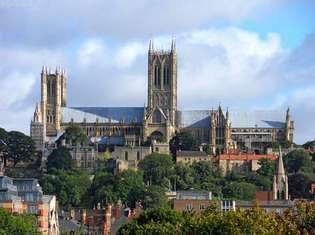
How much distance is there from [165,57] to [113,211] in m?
61.3

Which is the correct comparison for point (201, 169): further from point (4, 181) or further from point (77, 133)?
point (4, 181)

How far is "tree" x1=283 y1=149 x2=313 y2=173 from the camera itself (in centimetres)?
17275

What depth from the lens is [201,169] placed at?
171 m

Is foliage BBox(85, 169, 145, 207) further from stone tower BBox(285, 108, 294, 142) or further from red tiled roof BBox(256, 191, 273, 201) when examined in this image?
stone tower BBox(285, 108, 294, 142)

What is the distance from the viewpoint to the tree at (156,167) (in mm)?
167625

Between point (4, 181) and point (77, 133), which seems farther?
point (77, 133)

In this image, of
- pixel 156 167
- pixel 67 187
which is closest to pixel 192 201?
pixel 67 187

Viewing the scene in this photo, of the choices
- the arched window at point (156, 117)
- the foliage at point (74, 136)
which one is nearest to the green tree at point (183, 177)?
the foliage at point (74, 136)

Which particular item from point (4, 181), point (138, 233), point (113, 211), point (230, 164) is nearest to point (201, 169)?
point (230, 164)

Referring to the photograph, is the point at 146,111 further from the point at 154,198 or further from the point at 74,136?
the point at 154,198

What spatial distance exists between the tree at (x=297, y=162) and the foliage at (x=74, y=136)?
77.9 feet

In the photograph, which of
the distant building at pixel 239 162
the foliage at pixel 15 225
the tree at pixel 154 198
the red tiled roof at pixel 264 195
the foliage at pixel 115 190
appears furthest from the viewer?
the distant building at pixel 239 162

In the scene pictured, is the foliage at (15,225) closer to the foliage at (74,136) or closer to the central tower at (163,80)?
the foliage at (74,136)

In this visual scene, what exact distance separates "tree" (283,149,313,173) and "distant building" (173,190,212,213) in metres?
35.0
